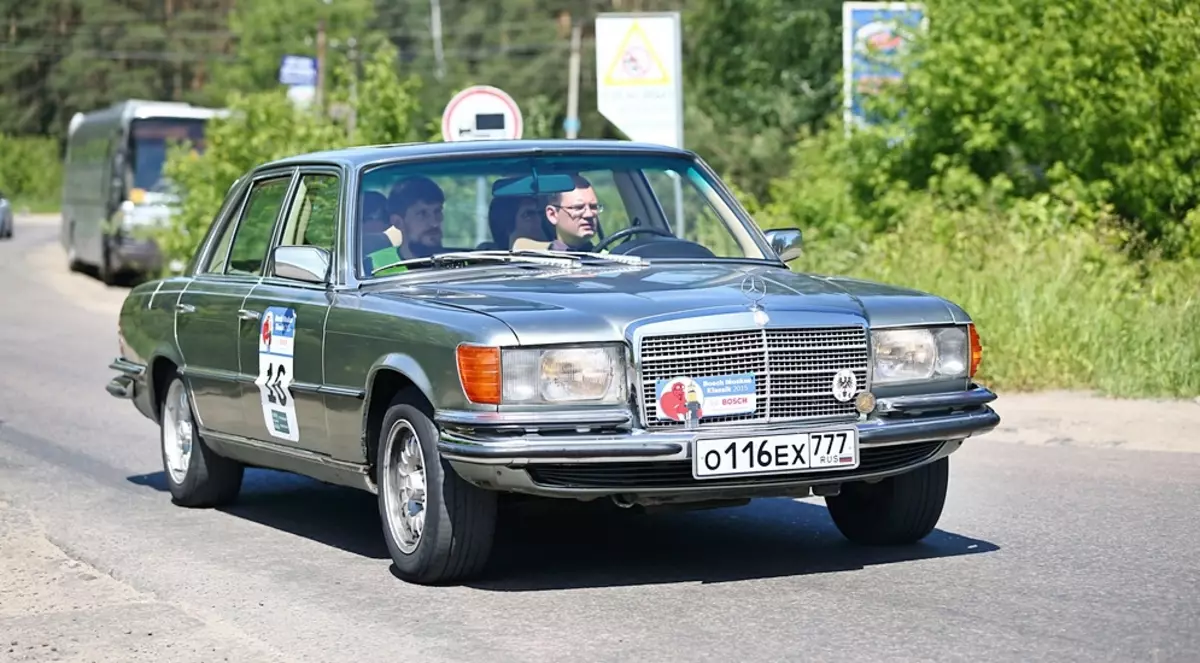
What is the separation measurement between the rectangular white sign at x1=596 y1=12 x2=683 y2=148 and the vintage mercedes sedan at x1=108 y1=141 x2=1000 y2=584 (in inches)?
340

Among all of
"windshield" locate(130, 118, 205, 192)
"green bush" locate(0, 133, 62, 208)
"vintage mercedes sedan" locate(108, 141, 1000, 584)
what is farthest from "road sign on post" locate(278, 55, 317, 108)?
"green bush" locate(0, 133, 62, 208)

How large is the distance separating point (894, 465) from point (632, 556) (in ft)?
3.81

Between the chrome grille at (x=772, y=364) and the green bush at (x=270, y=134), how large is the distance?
1867cm

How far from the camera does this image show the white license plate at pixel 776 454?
22.1 feet

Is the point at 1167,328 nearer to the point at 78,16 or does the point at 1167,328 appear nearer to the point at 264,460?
the point at 264,460

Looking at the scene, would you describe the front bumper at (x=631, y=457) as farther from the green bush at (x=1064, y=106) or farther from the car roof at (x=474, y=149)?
the green bush at (x=1064, y=106)

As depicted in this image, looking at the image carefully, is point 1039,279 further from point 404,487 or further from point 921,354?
point 404,487

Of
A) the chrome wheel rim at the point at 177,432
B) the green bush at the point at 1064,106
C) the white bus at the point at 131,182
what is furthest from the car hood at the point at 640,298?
the white bus at the point at 131,182

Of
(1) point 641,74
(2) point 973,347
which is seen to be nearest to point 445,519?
(2) point 973,347

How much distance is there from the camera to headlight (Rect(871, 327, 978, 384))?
7168mm

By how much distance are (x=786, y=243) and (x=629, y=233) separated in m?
0.68

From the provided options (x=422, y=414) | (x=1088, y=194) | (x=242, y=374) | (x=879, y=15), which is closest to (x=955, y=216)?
(x=1088, y=194)

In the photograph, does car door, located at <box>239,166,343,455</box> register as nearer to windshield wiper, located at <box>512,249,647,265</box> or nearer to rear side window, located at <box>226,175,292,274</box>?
rear side window, located at <box>226,175,292,274</box>

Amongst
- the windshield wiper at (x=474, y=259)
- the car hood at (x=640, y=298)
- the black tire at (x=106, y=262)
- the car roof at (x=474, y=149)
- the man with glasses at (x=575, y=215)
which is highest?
the car roof at (x=474, y=149)
